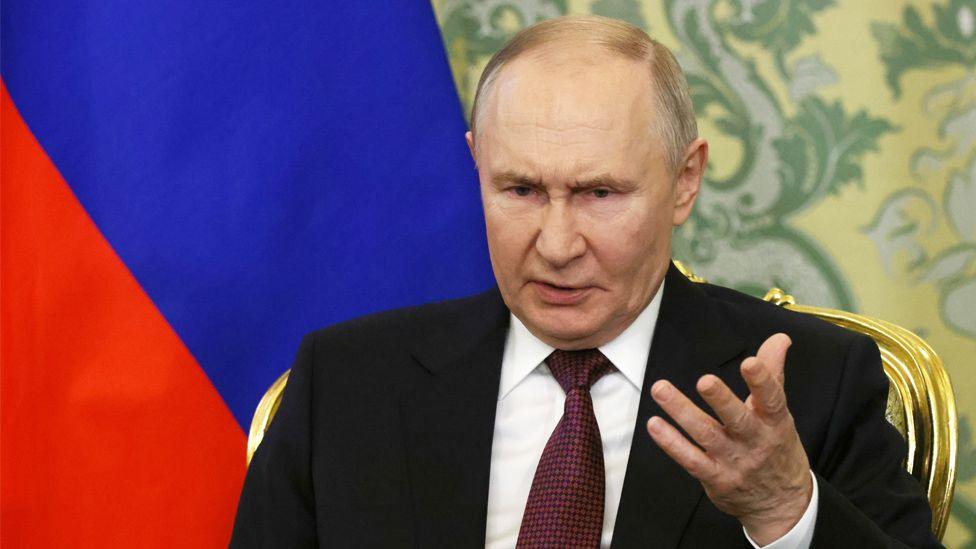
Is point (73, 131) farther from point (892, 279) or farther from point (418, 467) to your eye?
point (892, 279)

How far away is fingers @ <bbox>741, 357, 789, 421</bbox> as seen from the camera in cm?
113

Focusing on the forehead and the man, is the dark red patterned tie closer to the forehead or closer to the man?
the man

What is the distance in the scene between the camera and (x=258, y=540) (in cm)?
160

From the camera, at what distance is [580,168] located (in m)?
1.47

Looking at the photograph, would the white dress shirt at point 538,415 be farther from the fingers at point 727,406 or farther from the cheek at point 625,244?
the fingers at point 727,406

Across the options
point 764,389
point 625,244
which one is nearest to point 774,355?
point 764,389

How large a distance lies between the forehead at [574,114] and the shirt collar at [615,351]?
0.81 feet

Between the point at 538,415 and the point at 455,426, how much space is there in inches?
4.6

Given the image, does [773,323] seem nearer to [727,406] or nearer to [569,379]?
[569,379]

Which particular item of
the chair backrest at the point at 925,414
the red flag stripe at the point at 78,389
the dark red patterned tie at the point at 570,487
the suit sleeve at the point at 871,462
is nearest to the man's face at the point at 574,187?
the dark red patterned tie at the point at 570,487

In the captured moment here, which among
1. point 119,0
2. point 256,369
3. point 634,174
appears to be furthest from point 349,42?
point 634,174

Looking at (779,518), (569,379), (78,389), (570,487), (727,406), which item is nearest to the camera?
(727,406)

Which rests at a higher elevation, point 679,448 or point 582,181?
point 582,181

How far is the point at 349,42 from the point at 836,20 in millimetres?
955
